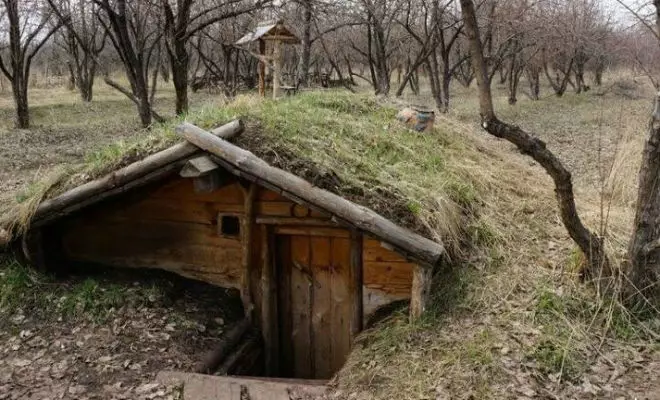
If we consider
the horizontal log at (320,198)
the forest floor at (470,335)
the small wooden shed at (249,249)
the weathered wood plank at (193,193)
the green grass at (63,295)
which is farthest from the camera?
the weathered wood plank at (193,193)

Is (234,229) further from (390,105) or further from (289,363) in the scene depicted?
(390,105)

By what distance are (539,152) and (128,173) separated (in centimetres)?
365

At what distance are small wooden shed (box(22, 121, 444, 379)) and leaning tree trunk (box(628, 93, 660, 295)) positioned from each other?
1904 mm

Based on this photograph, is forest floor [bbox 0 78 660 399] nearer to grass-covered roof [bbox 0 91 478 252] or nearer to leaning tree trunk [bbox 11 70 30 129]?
grass-covered roof [bbox 0 91 478 252]

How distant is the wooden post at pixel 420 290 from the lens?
508 centimetres

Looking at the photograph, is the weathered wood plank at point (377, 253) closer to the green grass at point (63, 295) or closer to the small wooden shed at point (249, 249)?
the small wooden shed at point (249, 249)

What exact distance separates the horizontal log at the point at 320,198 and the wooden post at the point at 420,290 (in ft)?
0.41

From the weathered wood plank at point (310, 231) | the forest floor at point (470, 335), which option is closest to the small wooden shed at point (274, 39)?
the weathered wood plank at point (310, 231)

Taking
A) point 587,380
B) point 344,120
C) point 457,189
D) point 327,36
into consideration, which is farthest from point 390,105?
point 327,36

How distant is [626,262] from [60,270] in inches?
214

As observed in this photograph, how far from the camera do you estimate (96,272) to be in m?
6.34

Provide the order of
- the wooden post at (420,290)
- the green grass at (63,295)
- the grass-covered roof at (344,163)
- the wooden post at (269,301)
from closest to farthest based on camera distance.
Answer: the wooden post at (420,290)
the grass-covered roof at (344,163)
the green grass at (63,295)
the wooden post at (269,301)

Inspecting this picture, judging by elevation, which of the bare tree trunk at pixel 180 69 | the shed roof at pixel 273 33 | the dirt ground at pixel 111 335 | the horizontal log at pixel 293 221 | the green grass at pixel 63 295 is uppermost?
the shed roof at pixel 273 33

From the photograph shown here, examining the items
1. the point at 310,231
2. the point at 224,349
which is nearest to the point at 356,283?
the point at 310,231
